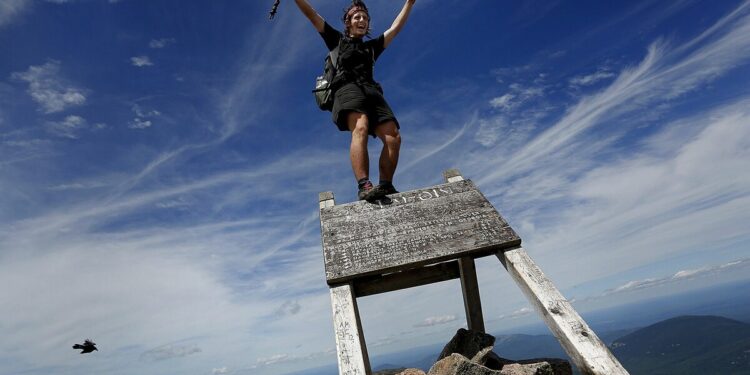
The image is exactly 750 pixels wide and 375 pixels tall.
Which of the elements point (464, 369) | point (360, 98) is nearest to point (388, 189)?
point (360, 98)

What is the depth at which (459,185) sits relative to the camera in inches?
188

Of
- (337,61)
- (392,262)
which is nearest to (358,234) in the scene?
(392,262)

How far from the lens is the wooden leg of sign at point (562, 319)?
2.62 meters

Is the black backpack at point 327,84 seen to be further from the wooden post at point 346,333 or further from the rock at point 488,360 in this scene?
the rock at point 488,360

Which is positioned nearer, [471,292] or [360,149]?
[360,149]

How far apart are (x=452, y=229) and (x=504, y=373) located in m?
1.34

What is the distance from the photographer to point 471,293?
18.2 feet

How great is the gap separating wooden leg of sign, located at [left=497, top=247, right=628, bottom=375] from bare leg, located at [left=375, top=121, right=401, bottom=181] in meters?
1.98

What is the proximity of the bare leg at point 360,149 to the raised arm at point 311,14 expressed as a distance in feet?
4.87

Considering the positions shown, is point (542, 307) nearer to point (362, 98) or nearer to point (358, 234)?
point (358, 234)

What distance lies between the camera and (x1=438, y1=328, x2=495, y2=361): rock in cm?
428

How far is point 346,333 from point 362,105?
3.01m

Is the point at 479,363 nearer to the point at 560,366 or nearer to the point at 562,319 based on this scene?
the point at 560,366

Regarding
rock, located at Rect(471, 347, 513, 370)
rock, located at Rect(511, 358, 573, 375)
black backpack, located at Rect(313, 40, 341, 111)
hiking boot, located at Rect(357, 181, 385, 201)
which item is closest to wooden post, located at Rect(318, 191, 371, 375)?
rock, located at Rect(471, 347, 513, 370)
